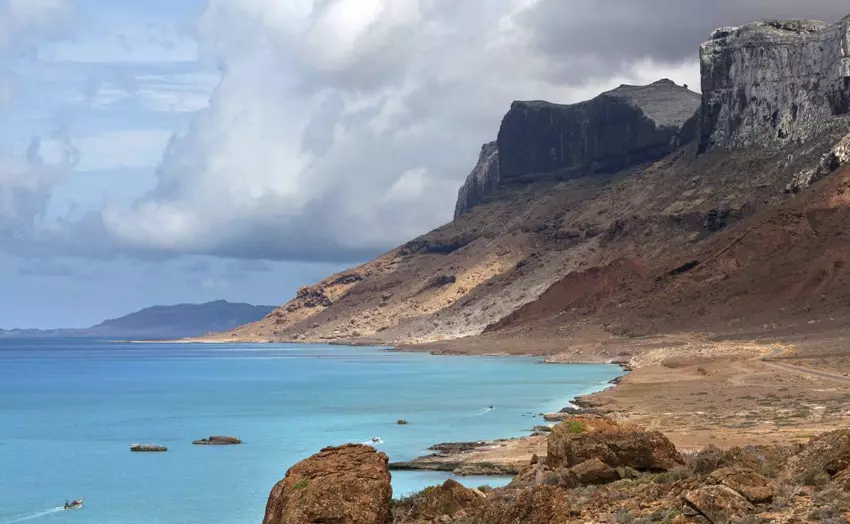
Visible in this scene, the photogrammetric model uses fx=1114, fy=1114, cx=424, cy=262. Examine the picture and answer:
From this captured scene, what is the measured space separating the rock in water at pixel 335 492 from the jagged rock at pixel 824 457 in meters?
6.87

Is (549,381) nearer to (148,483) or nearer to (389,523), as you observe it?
(148,483)

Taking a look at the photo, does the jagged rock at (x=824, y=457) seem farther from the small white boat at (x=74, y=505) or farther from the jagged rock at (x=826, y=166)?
the jagged rock at (x=826, y=166)

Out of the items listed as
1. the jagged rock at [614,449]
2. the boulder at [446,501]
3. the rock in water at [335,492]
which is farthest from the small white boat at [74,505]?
the boulder at [446,501]

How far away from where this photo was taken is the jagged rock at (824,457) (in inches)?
672

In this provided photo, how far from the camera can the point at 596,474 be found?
20.8 m

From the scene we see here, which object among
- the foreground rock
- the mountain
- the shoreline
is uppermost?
the mountain

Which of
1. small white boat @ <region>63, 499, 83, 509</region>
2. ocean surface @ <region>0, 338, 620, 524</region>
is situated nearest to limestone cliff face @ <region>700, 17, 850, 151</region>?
ocean surface @ <region>0, 338, 620, 524</region>

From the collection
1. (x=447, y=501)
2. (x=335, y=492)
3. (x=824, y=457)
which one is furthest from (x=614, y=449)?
(x=335, y=492)

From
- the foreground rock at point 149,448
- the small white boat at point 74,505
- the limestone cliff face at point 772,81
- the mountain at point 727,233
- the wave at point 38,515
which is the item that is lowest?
the wave at point 38,515

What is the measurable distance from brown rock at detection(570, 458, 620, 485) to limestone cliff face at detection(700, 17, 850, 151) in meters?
144

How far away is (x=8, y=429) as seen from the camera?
67.8 meters

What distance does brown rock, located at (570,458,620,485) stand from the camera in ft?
68.1

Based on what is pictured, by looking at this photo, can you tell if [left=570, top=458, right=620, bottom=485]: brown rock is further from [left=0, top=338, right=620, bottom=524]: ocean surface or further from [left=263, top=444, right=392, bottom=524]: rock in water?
[left=0, top=338, right=620, bottom=524]: ocean surface

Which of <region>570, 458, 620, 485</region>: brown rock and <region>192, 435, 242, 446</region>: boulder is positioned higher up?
<region>570, 458, 620, 485</region>: brown rock
